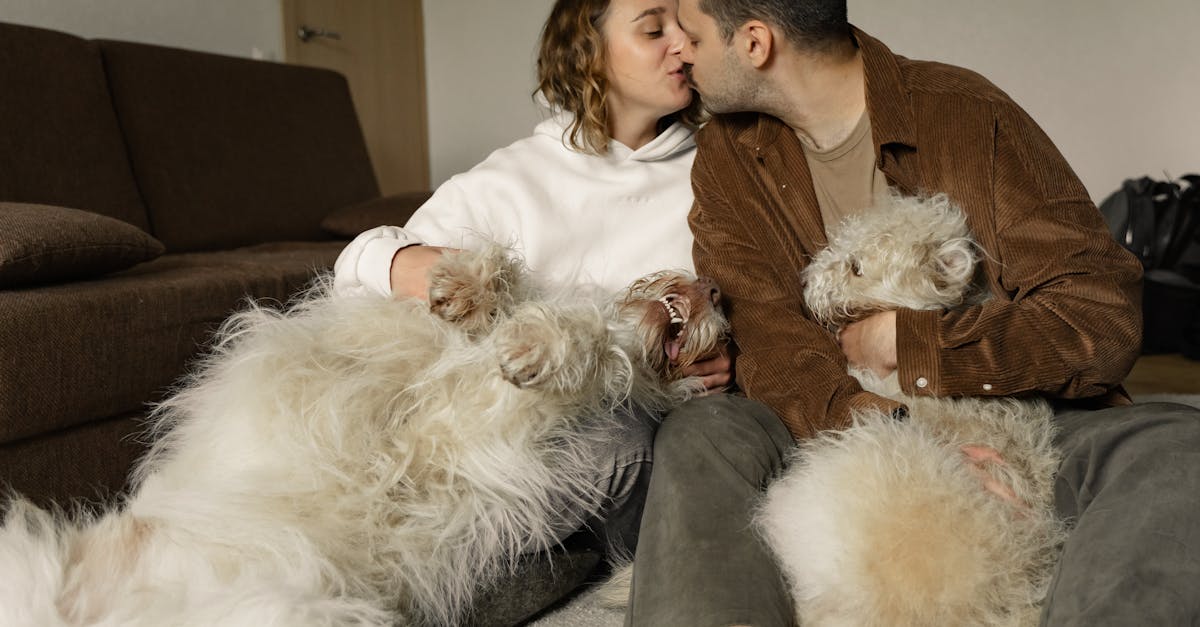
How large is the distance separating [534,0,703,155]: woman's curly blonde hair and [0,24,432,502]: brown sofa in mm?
781

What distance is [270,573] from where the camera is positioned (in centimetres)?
101

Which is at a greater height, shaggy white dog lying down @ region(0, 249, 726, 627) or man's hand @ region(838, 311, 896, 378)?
man's hand @ region(838, 311, 896, 378)

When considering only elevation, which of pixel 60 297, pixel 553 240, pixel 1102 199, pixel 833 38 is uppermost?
pixel 833 38

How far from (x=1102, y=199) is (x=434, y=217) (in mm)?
3798

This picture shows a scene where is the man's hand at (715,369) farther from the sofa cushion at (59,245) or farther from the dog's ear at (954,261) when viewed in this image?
the sofa cushion at (59,245)

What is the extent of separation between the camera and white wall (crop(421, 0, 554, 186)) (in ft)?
17.0

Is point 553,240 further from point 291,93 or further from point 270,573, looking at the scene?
point 291,93

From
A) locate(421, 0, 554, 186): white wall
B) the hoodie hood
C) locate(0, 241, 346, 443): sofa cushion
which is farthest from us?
locate(421, 0, 554, 186): white wall

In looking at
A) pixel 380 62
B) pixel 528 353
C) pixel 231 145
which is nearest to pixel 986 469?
pixel 528 353

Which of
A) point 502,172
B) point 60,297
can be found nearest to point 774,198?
point 502,172

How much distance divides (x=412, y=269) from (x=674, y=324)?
0.42 meters

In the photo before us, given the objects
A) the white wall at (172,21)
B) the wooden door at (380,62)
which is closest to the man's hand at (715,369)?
the white wall at (172,21)

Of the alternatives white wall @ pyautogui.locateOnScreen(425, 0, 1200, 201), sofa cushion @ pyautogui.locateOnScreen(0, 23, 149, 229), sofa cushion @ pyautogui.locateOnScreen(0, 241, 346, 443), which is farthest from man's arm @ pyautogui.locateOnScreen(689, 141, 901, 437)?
white wall @ pyautogui.locateOnScreen(425, 0, 1200, 201)

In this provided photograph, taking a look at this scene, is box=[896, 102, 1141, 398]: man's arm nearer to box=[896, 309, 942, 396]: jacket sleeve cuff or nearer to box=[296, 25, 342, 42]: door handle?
box=[896, 309, 942, 396]: jacket sleeve cuff
